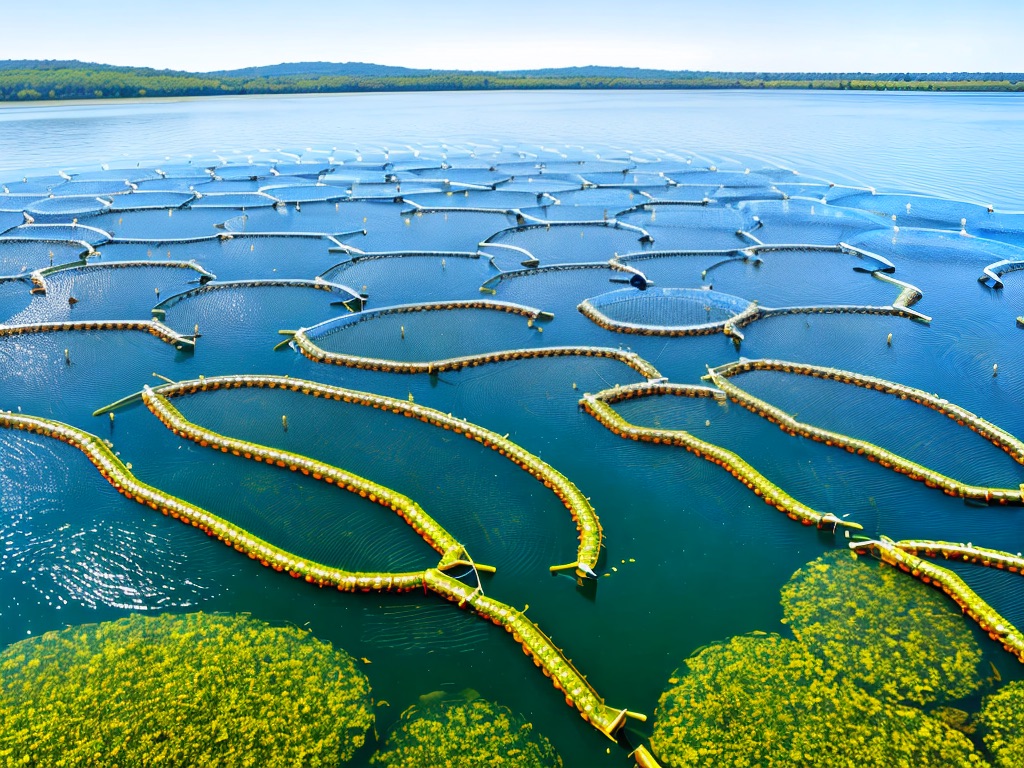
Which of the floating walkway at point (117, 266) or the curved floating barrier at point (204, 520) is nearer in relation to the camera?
the curved floating barrier at point (204, 520)

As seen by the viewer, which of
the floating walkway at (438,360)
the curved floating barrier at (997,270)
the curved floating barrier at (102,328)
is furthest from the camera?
the curved floating barrier at (997,270)

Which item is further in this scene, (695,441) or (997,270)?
(997,270)

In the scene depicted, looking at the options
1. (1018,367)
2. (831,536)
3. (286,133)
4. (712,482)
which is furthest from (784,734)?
(286,133)

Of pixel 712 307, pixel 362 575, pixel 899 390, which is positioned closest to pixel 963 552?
pixel 899 390

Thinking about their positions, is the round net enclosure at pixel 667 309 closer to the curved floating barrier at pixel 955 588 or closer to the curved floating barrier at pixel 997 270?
the curved floating barrier at pixel 955 588

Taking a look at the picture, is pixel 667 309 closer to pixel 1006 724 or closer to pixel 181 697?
pixel 1006 724

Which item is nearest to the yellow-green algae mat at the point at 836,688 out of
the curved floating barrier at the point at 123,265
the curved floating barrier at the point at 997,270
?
the curved floating barrier at the point at 997,270

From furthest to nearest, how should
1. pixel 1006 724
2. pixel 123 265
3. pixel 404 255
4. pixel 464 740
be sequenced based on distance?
pixel 404 255 < pixel 123 265 < pixel 1006 724 < pixel 464 740

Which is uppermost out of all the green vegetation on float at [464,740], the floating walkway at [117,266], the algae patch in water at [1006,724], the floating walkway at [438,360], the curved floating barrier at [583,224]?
the curved floating barrier at [583,224]
